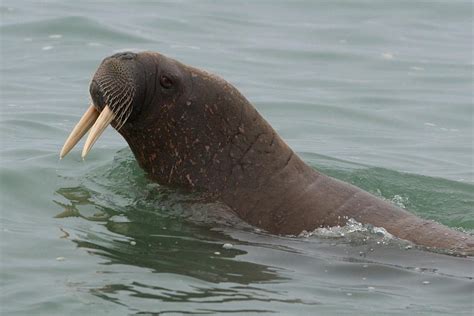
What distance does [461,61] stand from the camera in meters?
21.8

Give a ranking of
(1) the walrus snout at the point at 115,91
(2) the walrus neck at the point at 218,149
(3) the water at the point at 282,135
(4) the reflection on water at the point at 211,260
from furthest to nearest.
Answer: (2) the walrus neck at the point at 218,149 → (1) the walrus snout at the point at 115,91 → (3) the water at the point at 282,135 → (4) the reflection on water at the point at 211,260

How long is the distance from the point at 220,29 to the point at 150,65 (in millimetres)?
12788

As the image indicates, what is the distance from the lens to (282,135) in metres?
15.7

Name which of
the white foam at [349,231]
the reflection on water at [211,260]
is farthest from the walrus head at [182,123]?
the white foam at [349,231]

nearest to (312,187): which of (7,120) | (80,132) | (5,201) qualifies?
(80,132)

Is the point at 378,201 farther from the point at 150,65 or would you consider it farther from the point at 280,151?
the point at 150,65

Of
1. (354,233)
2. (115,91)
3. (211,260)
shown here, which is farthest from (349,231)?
(115,91)

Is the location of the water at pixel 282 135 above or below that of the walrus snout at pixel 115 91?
below

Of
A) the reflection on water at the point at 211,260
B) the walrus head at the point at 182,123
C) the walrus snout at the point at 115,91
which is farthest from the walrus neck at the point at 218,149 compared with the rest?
the walrus snout at the point at 115,91

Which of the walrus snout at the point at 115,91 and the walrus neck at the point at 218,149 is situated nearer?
the walrus snout at the point at 115,91

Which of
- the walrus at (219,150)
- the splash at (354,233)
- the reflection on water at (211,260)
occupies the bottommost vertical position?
the reflection on water at (211,260)

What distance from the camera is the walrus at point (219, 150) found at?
10008mm

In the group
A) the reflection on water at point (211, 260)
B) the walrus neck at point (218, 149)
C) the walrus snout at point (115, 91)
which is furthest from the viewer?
the walrus neck at point (218, 149)

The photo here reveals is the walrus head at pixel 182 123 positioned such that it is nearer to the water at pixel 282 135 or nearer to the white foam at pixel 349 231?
the water at pixel 282 135
